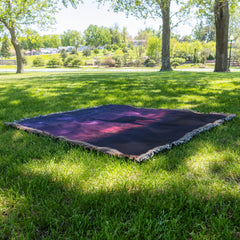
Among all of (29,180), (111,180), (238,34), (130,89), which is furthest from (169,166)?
(238,34)

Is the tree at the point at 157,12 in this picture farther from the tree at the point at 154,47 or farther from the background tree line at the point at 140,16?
the tree at the point at 154,47

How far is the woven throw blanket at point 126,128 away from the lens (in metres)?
2.53

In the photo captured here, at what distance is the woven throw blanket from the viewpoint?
8.29ft

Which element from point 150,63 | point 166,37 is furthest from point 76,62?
point 166,37

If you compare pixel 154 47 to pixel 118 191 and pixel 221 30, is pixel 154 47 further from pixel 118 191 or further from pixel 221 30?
pixel 118 191

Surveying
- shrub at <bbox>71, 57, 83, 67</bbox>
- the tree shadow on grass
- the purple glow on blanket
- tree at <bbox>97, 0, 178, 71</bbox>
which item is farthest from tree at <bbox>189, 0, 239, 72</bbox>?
shrub at <bbox>71, 57, 83, 67</bbox>

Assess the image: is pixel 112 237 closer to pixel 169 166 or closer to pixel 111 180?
pixel 111 180

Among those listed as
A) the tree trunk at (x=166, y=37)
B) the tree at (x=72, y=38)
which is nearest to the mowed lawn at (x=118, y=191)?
the tree trunk at (x=166, y=37)

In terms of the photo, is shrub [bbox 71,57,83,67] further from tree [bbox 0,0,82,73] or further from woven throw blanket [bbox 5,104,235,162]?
woven throw blanket [bbox 5,104,235,162]

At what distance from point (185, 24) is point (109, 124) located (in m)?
17.5

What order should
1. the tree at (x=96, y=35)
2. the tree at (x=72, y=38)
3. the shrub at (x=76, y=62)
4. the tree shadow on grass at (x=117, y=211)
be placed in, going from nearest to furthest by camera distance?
1. the tree shadow on grass at (x=117, y=211)
2. the shrub at (x=76, y=62)
3. the tree at (x=96, y=35)
4. the tree at (x=72, y=38)

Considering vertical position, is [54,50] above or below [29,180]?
above

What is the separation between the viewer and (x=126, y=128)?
3.24m

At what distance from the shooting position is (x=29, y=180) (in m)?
1.87
